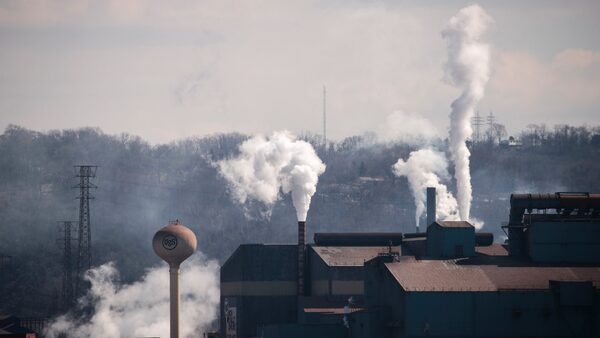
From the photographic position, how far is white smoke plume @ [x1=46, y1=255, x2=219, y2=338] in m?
133

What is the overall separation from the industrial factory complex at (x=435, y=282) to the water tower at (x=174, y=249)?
6.80 meters

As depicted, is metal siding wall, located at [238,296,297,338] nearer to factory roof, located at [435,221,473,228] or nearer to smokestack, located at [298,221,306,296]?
smokestack, located at [298,221,306,296]

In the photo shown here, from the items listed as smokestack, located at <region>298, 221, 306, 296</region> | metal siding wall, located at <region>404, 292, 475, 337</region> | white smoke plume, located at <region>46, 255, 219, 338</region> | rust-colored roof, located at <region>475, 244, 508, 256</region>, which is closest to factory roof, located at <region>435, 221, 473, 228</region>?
rust-colored roof, located at <region>475, 244, 508, 256</region>

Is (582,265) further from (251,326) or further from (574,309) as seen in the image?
(251,326)

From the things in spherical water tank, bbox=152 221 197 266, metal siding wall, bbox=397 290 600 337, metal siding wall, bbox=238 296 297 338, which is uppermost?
spherical water tank, bbox=152 221 197 266

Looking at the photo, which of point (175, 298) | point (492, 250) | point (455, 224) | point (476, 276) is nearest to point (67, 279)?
point (175, 298)

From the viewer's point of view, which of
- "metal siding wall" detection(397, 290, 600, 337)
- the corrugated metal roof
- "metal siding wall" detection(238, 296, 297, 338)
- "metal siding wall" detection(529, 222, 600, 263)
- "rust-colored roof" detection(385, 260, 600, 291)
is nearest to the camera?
"metal siding wall" detection(397, 290, 600, 337)

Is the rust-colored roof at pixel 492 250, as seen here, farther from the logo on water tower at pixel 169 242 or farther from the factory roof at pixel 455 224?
the logo on water tower at pixel 169 242

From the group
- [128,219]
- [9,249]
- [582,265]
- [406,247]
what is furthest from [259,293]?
[128,219]

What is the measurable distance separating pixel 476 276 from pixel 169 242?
25.4 metres

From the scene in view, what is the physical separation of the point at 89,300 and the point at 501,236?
60.7 m

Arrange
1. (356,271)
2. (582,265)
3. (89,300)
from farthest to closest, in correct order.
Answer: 1. (89,300)
2. (356,271)
3. (582,265)

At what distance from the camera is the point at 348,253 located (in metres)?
105

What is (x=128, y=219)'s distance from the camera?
196m
